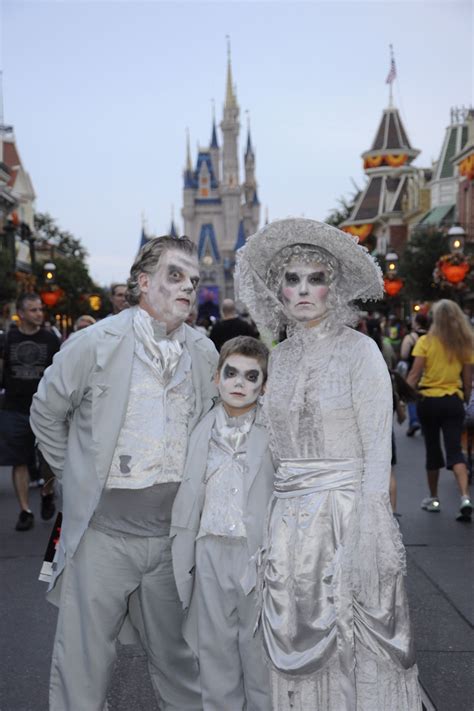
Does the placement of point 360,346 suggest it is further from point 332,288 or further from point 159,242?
point 159,242

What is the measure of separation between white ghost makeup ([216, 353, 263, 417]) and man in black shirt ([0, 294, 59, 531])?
422 cm

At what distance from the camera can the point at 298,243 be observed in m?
3.22

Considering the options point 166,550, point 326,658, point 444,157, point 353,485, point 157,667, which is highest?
point 444,157

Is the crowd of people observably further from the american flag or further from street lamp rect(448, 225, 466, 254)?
the american flag

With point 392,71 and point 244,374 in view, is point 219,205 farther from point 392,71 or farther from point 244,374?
point 244,374

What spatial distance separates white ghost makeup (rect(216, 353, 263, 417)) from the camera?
136 inches

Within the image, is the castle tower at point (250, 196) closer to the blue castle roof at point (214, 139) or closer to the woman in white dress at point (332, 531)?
the blue castle roof at point (214, 139)

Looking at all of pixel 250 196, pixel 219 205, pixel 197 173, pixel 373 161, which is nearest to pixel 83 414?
pixel 373 161

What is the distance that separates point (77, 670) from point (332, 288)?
1.78 metres

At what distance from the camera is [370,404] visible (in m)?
2.91

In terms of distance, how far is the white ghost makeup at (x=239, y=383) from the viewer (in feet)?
11.3

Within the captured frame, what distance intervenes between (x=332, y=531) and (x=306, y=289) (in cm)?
89

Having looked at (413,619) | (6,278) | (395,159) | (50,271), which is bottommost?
(413,619)

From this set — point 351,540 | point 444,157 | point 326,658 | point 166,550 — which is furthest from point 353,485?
point 444,157
